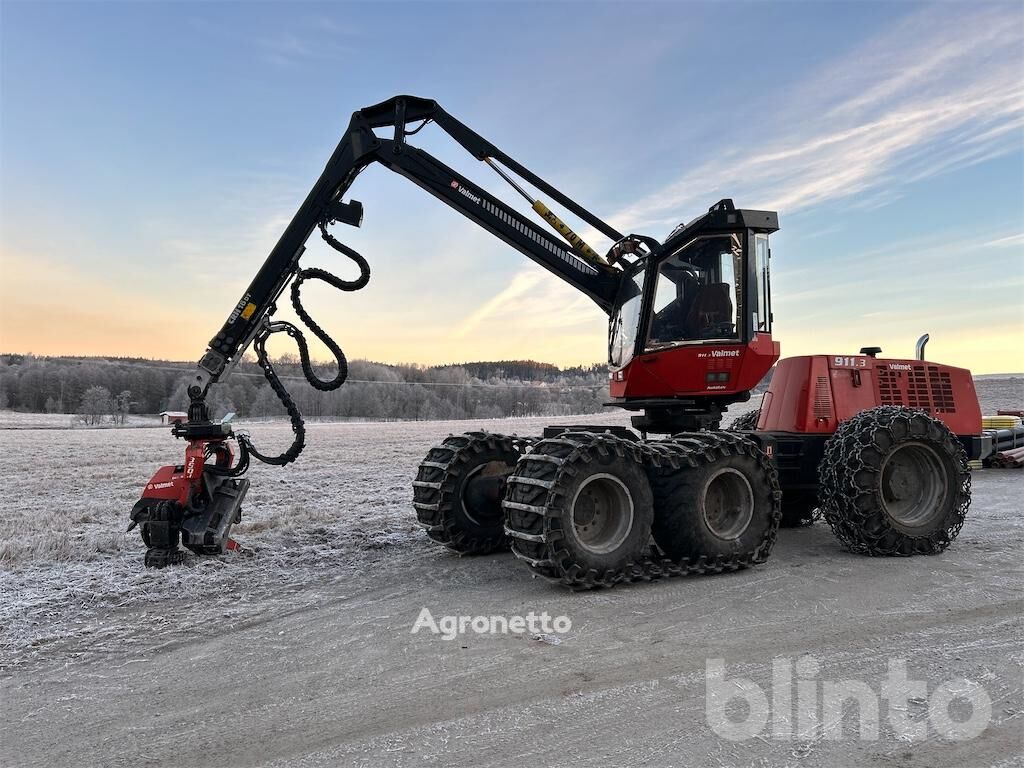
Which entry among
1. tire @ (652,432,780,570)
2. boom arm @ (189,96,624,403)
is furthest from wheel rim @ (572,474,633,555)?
boom arm @ (189,96,624,403)

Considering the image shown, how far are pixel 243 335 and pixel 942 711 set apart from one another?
713cm

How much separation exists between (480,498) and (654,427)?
8.08 ft

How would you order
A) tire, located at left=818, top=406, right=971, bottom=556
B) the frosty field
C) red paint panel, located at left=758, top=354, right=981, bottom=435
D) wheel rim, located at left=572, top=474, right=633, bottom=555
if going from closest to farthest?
the frosty field → wheel rim, located at left=572, top=474, right=633, bottom=555 → tire, located at left=818, top=406, right=971, bottom=556 → red paint panel, located at left=758, top=354, right=981, bottom=435

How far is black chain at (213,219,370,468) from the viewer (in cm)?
791

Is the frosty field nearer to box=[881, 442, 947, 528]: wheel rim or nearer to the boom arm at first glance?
box=[881, 442, 947, 528]: wheel rim

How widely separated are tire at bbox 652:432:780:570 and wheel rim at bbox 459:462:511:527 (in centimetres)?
193

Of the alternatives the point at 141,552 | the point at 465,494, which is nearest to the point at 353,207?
the point at 465,494

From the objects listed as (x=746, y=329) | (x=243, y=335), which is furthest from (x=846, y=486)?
(x=243, y=335)

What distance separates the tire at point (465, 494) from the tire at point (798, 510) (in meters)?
3.95

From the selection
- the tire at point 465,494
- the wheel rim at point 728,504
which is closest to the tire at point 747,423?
the wheel rim at point 728,504

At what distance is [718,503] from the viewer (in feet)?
24.2

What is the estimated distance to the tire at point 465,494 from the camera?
780 centimetres

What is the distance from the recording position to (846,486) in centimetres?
750

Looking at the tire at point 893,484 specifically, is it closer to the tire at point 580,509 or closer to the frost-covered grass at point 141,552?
the tire at point 580,509
